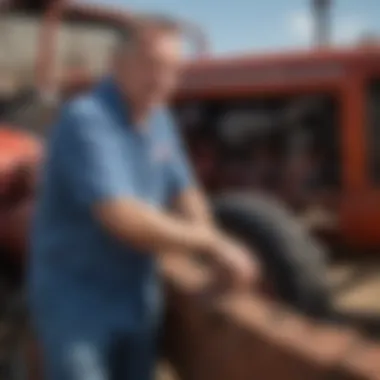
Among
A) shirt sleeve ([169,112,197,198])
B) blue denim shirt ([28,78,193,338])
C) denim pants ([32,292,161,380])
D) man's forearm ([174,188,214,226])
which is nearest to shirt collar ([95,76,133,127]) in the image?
blue denim shirt ([28,78,193,338])

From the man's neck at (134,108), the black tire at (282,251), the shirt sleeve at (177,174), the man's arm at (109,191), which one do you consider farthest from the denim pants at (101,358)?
the black tire at (282,251)

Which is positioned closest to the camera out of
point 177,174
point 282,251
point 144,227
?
point 144,227

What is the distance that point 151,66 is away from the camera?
251 cm

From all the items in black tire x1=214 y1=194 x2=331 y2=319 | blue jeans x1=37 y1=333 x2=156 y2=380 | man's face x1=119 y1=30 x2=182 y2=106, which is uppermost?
man's face x1=119 y1=30 x2=182 y2=106

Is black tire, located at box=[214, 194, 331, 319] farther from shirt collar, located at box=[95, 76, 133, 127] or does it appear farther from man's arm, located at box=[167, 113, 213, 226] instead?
shirt collar, located at box=[95, 76, 133, 127]

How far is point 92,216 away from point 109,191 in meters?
0.09

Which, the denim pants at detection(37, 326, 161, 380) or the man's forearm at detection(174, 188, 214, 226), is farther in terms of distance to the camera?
the man's forearm at detection(174, 188, 214, 226)

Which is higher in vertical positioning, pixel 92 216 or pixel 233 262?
pixel 92 216

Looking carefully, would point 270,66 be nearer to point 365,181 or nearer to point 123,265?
point 365,181

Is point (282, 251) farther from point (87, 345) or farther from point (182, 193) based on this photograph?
point (87, 345)

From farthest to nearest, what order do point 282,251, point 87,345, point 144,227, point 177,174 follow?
point 282,251, point 177,174, point 87,345, point 144,227

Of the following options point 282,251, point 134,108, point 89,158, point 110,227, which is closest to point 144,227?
point 110,227

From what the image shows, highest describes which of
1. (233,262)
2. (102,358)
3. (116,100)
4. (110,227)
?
(116,100)

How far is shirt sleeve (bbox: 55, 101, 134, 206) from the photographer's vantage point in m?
2.51
